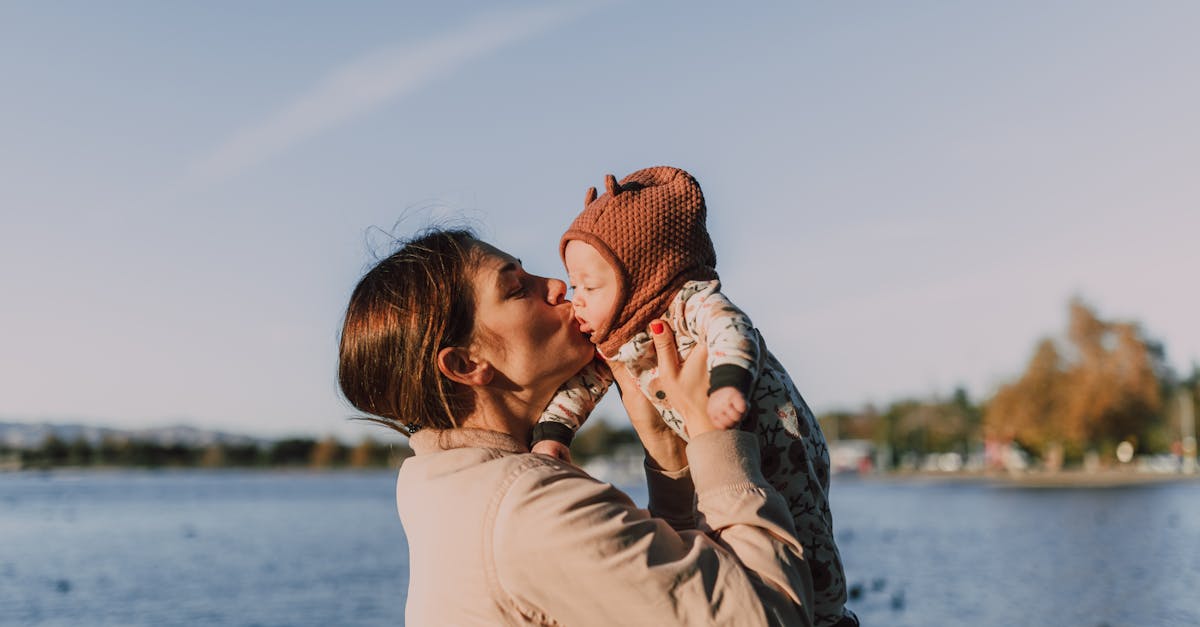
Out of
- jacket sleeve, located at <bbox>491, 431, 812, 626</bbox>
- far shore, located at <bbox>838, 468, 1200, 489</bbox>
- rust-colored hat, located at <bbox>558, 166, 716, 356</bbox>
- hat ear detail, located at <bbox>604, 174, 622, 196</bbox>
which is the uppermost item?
hat ear detail, located at <bbox>604, 174, 622, 196</bbox>

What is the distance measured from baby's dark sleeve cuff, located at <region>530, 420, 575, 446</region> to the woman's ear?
27cm

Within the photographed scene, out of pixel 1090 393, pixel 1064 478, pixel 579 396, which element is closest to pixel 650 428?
pixel 579 396

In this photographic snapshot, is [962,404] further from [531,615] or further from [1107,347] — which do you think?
[531,615]

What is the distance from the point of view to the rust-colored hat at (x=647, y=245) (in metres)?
2.68

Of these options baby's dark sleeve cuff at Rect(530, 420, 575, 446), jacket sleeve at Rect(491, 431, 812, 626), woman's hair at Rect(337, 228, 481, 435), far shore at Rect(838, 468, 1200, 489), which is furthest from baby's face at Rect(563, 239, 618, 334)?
far shore at Rect(838, 468, 1200, 489)

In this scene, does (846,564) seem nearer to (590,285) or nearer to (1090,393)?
(590,285)

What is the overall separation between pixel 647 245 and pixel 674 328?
21 cm

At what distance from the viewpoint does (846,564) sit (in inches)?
1126

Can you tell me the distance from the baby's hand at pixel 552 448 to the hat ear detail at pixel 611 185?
2.12ft

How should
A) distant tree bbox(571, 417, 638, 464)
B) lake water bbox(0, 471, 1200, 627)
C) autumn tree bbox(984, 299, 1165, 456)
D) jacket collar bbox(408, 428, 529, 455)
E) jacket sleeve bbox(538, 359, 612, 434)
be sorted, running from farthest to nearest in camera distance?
distant tree bbox(571, 417, 638, 464) < autumn tree bbox(984, 299, 1165, 456) < lake water bbox(0, 471, 1200, 627) < jacket sleeve bbox(538, 359, 612, 434) < jacket collar bbox(408, 428, 529, 455)

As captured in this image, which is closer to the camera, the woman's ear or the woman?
the woman

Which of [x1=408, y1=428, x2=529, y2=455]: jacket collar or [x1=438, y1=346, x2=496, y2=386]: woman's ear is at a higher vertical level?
[x1=438, y1=346, x2=496, y2=386]: woman's ear

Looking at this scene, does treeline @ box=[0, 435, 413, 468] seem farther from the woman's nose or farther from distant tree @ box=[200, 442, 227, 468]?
the woman's nose

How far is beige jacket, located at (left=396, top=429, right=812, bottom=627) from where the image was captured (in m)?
1.95
